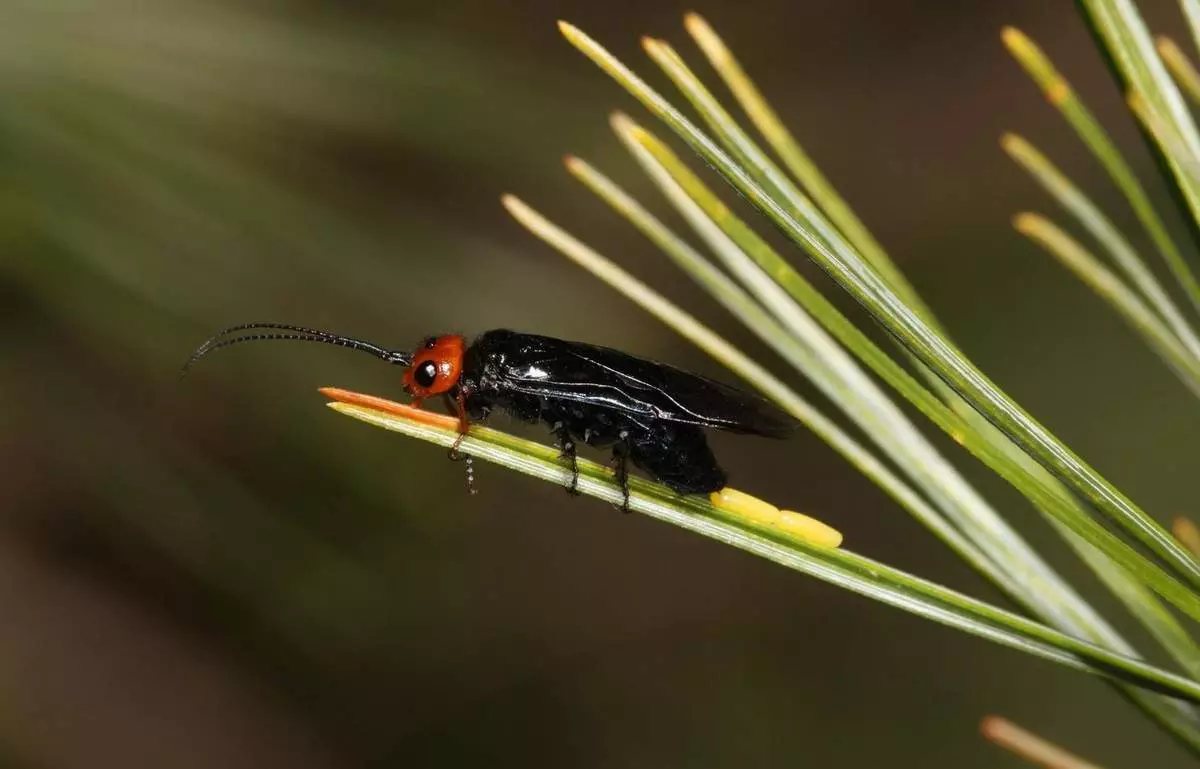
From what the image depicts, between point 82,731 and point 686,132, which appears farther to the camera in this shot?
point 82,731

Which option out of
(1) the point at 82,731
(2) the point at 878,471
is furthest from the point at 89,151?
(1) the point at 82,731

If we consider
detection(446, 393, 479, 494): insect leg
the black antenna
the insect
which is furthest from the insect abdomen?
the black antenna

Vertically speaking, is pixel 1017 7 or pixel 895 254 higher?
pixel 1017 7

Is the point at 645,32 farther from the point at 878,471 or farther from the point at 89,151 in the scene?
the point at 878,471

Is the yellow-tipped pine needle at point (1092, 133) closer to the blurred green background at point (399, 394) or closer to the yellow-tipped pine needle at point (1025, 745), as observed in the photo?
the yellow-tipped pine needle at point (1025, 745)

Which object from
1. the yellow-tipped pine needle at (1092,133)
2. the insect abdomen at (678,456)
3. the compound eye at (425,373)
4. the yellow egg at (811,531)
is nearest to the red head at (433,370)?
the compound eye at (425,373)

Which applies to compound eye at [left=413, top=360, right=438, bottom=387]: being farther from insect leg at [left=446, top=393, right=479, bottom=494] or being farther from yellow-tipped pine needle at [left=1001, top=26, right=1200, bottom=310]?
yellow-tipped pine needle at [left=1001, top=26, right=1200, bottom=310]
